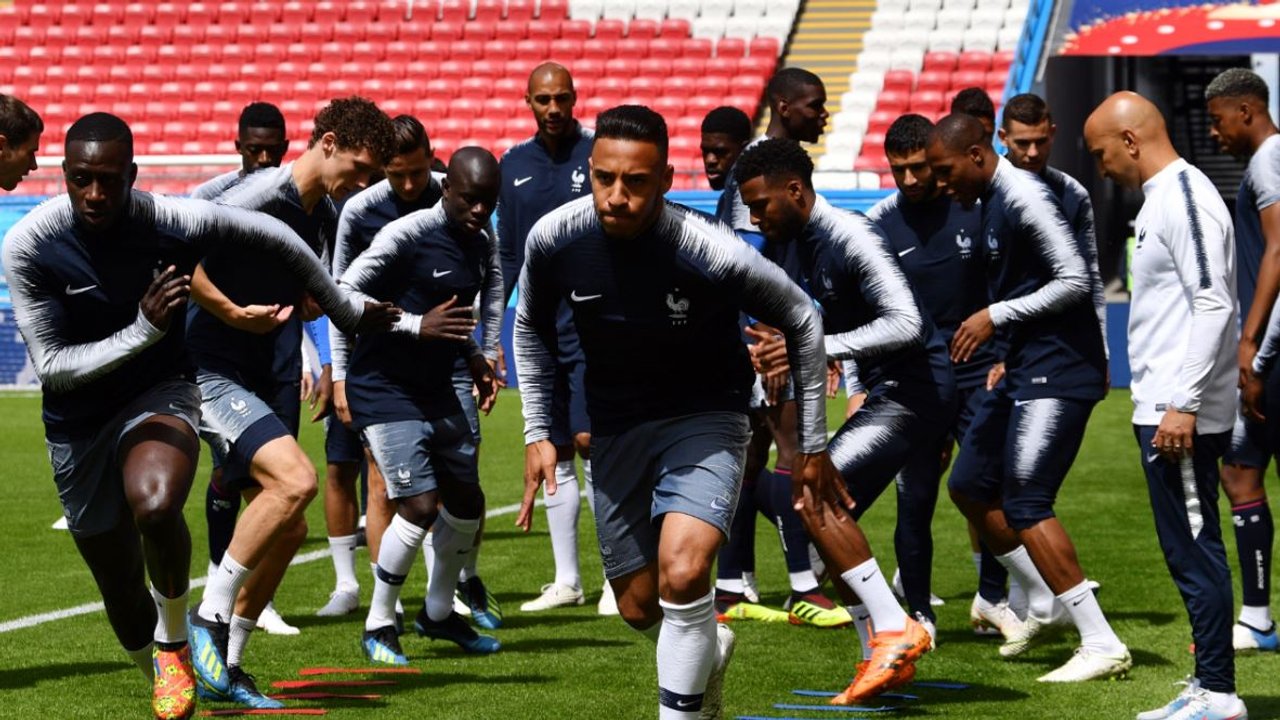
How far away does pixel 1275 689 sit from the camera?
678 cm

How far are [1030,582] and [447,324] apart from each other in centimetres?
256

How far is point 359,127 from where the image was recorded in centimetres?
695

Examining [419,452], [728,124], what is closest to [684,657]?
[419,452]

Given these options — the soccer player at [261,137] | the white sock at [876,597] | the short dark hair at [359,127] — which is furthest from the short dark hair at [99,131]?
the white sock at [876,597]

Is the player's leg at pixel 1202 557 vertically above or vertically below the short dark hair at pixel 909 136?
below

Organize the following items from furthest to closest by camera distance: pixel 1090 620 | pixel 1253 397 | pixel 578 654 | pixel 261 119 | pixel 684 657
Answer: pixel 261 119, pixel 578 654, pixel 1253 397, pixel 1090 620, pixel 684 657

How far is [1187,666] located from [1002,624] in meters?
0.86

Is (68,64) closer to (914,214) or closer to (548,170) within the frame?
(548,170)

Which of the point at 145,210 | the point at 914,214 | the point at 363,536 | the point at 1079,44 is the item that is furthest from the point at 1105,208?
the point at 145,210

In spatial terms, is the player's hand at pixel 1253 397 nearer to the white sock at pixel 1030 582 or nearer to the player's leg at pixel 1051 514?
the player's leg at pixel 1051 514

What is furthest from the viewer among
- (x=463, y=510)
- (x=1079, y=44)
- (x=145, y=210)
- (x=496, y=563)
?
(x=1079, y=44)

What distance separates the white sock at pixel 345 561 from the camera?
8797 mm

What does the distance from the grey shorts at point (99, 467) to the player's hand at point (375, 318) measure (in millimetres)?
741

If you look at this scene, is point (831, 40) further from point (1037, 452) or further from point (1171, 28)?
point (1037, 452)
